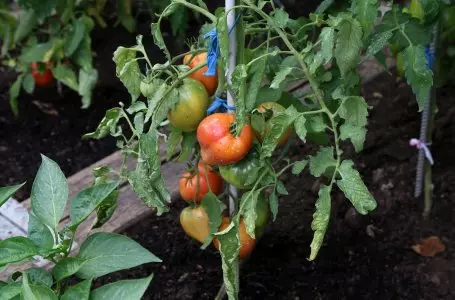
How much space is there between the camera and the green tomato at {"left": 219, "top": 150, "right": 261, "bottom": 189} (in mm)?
1336

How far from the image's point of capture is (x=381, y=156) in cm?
225

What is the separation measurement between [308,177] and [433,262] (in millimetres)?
508

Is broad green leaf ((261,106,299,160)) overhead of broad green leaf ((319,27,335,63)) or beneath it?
beneath

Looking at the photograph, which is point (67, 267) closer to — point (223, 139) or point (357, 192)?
point (223, 139)

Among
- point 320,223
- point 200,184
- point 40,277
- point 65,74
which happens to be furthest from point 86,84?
point 320,223

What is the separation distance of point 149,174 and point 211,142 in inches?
5.6

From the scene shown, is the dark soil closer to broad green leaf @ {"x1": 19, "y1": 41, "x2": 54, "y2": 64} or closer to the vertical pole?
the vertical pole

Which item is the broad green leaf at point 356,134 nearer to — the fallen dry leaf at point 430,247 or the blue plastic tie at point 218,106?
the blue plastic tie at point 218,106

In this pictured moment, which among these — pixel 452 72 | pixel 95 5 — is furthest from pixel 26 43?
pixel 452 72

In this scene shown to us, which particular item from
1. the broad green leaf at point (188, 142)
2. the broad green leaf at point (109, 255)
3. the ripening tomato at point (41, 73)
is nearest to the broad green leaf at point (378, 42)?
the broad green leaf at point (188, 142)

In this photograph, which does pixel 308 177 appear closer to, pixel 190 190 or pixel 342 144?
pixel 342 144

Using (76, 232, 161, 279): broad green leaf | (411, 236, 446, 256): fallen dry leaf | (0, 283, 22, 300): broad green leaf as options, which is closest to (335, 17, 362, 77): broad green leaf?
(76, 232, 161, 279): broad green leaf

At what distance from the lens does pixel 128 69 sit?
4.32ft

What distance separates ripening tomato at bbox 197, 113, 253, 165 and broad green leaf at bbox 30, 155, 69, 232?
0.30 meters
